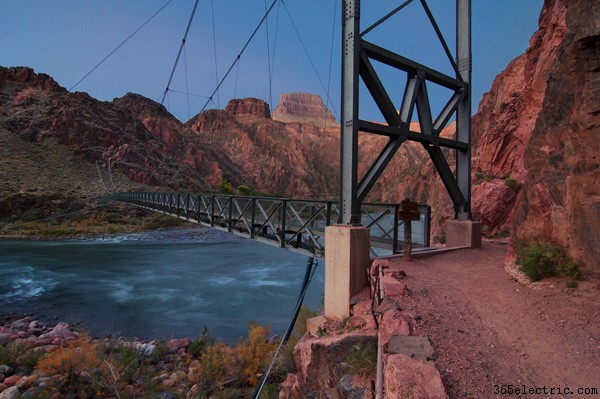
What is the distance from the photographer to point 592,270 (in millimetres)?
3814

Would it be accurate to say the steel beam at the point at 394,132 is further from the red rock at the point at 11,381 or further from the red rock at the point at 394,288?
the red rock at the point at 11,381

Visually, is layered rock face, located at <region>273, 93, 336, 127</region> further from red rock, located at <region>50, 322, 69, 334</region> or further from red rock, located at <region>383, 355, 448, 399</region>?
red rock, located at <region>383, 355, 448, 399</region>

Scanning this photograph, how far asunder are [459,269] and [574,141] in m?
2.57

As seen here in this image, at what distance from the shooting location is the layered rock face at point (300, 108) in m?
180

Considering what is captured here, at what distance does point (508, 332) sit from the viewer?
3.24m

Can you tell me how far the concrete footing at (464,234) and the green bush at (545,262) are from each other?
325cm

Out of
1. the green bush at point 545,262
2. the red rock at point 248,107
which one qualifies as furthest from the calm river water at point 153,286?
the red rock at point 248,107

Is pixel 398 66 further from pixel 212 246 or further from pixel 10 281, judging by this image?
pixel 212 246

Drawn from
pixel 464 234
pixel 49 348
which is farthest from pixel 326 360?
pixel 49 348

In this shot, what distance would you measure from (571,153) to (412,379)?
3.64 metres

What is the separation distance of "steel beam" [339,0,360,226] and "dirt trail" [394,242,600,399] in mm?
1341

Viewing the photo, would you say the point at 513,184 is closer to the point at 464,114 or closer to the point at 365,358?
the point at 464,114

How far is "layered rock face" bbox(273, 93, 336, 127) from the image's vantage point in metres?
180

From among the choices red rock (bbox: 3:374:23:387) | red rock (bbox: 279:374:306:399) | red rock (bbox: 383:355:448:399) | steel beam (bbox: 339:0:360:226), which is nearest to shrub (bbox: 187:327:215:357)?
red rock (bbox: 3:374:23:387)
